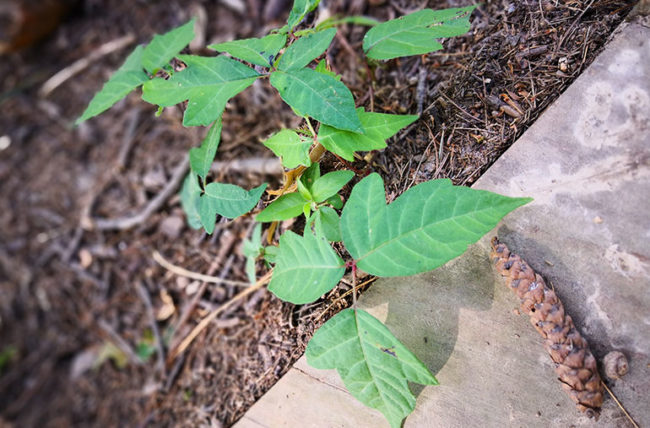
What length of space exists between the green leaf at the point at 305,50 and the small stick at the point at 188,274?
3.33 feet

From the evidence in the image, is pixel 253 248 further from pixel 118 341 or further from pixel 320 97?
pixel 118 341

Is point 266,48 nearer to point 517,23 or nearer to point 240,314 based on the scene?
point 517,23

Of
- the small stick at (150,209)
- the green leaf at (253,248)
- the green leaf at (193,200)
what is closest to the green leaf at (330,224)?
the green leaf at (253,248)

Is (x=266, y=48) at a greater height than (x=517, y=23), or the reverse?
(x=266, y=48)

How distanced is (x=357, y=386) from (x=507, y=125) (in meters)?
0.94

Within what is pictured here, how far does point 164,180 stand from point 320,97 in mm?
1553

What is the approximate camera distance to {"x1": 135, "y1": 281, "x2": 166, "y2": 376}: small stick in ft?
7.24

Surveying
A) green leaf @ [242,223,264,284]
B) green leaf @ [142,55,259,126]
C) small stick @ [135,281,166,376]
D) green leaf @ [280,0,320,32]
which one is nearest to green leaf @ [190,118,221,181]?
green leaf @ [142,55,259,126]

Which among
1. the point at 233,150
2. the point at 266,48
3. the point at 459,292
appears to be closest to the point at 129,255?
the point at 233,150

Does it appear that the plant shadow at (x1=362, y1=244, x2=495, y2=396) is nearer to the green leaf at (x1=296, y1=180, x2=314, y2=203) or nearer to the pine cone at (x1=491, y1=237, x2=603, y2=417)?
the pine cone at (x1=491, y1=237, x2=603, y2=417)

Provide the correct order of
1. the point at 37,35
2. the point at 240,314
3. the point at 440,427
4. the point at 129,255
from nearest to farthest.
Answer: the point at 440,427 < the point at 240,314 < the point at 129,255 < the point at 37,35

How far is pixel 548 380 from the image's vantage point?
4.09 feet

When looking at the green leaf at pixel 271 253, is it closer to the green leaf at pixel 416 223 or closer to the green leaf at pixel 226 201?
the green leaf at pixel 226 201

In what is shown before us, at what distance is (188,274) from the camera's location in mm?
2219
